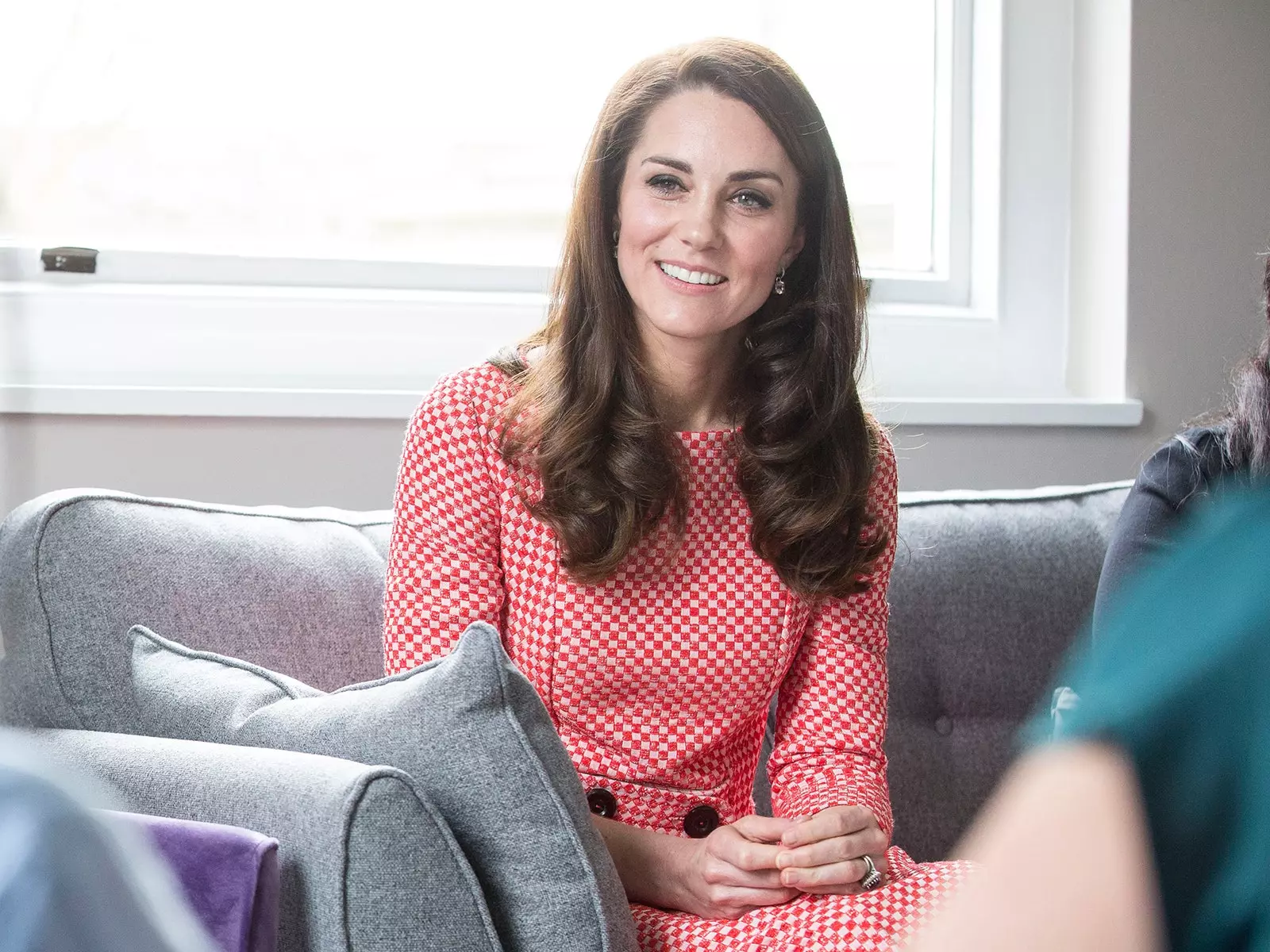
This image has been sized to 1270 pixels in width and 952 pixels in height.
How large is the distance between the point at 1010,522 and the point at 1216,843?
1771mm

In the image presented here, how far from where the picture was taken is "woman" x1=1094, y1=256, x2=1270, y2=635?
5.49 ft

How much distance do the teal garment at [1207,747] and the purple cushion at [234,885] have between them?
0.85m

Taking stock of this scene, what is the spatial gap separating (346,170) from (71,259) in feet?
1.60

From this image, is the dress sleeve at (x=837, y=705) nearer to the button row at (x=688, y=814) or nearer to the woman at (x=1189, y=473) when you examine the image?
the button row at (x=688, y=814)

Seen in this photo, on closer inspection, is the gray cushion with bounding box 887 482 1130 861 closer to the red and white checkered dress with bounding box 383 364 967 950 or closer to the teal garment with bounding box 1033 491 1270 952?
the red and white checkered dress with bounding box 383 364 967 950

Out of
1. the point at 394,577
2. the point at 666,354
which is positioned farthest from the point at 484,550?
the point at 666,354

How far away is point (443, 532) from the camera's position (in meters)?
1.57

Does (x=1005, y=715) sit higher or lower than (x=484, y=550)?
lower

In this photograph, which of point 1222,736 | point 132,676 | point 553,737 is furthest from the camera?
point 132,676

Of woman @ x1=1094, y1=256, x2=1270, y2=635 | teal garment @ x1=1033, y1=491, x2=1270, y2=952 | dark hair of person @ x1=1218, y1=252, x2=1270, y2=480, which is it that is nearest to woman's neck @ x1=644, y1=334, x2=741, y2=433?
woman @ x1=1094, y1=256, x2=1270, y2=635

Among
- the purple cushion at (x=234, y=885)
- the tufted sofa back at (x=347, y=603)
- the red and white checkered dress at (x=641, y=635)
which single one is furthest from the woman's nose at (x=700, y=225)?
the purple cushion at (x=234, y=885)

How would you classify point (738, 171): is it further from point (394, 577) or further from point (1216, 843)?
point (1216, 843)

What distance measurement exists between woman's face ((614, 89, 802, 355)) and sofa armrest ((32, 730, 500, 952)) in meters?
0.77

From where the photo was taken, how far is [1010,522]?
6.73ft
